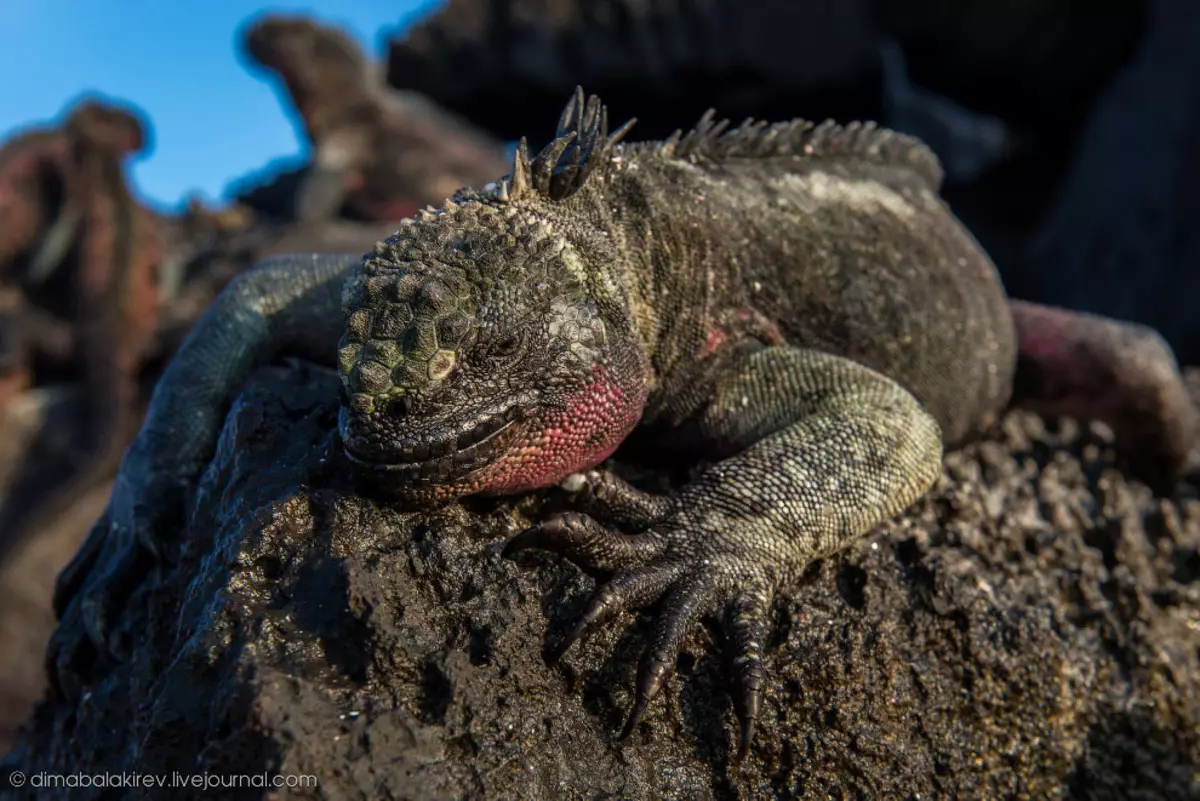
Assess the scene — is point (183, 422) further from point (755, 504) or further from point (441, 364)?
point (755, 504)

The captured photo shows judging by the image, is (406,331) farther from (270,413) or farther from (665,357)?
(665,357)

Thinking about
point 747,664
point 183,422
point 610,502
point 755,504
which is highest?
point 183,422

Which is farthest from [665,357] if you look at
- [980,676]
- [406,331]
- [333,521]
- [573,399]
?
[980,676]

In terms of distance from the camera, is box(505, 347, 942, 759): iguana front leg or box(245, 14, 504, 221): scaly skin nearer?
box(505, 347, 942, 759): iguana front leg

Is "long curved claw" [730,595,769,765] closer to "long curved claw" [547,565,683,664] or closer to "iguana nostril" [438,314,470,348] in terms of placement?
"long curved claw" [547,565,683,664]

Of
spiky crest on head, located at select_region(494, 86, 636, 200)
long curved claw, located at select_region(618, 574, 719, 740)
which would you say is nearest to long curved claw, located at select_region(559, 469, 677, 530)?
long curved claw, located at select_region(618, 574, 719, 740)

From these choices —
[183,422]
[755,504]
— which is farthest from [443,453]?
[183,422]
